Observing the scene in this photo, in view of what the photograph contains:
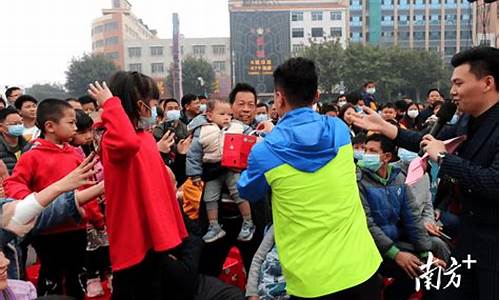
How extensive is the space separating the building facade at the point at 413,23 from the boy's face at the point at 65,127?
63.4 metres

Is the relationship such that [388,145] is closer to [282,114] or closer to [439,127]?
[439,127]

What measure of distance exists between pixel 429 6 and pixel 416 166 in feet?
231

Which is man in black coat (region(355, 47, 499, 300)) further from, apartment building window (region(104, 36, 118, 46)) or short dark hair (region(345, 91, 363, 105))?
apartment building window (region(104, 36, 118, 46))

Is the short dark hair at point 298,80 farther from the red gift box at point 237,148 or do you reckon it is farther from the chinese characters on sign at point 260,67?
the chinese characters on sign at point 260,67

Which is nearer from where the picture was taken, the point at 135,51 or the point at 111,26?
the point at 135,51

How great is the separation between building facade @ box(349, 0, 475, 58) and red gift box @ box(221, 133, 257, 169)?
2490 inches

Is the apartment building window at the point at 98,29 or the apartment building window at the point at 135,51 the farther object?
the apartment building window at the point at 98,29

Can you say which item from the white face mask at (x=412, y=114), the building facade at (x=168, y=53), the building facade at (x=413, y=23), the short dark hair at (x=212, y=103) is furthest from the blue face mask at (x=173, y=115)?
the building facade at (x=413, y=23)

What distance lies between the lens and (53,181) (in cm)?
308

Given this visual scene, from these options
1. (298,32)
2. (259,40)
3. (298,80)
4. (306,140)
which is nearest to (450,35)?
(298,32)

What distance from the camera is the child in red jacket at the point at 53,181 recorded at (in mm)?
3041

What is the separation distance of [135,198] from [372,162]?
5.95 feet

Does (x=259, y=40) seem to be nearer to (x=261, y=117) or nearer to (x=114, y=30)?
(x=114, y=30)

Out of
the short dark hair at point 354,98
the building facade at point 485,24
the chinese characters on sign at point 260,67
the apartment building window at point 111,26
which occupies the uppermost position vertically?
the apartment building window at point 111,26
